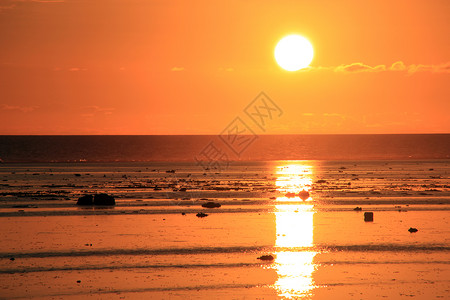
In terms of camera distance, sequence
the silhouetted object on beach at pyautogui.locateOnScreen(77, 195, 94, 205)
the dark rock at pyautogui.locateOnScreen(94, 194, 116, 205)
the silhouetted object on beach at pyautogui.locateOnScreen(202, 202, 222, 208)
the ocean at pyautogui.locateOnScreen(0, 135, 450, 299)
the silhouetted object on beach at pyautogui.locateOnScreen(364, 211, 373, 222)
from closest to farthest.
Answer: the ocean at pyautogui.locateOnScreen(0, 135, 450, 299) → the silhouetted object on beach at pyautogui.locateOnScreen(364, 211, 373, 222) → the silhouetted object on beach at pyautogui.locateOnScreen(202, 202, 222, 208) → the dark rock at pyautogui.locateOnScreen(94, 194, 116, 205) → the silhouetted object on beach at pyautogui.locateOnScreen(77, 195, 94, 205)

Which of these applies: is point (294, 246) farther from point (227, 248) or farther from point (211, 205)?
point (211, 205)

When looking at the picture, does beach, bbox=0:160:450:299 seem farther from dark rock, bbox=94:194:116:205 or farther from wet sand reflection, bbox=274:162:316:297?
dark rock, bbox=94:194:116:205

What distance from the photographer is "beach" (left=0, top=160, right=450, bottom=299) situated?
74.4ft

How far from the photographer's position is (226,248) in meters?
29.9

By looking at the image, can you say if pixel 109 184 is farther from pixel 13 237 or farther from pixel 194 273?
pixel 194 273

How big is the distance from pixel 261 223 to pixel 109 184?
35463 mm

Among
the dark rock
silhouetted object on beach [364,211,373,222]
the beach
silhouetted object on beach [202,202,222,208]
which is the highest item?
the dark rock

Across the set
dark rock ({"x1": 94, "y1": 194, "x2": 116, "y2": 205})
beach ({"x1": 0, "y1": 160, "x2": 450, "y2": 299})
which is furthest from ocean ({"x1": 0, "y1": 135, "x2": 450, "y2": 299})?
dark rock ({"x1": 94, "y1": 194, "x2": 116, "y2": 205})

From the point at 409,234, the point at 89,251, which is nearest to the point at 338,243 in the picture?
the point at 409,234

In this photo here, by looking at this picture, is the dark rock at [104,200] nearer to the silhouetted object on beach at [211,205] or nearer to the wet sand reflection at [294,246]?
the silhouetted object on beach at [211,205]

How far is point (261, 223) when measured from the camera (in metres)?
37.9

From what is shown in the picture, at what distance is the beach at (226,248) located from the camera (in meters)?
22.7

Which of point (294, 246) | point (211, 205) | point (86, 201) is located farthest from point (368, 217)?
point (86, 201)

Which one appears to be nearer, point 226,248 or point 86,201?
point 226,248
